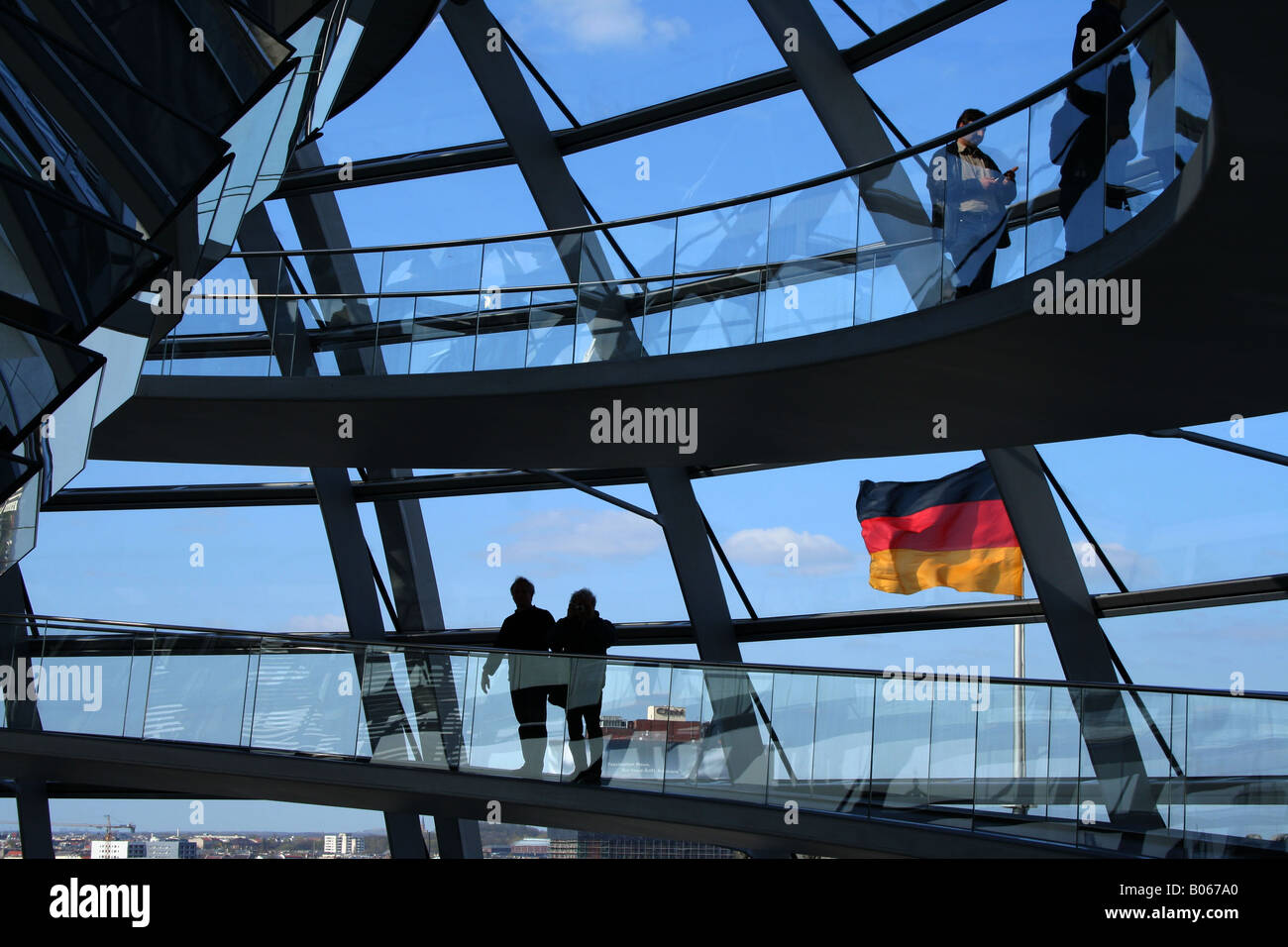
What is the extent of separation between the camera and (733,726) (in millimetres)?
12609

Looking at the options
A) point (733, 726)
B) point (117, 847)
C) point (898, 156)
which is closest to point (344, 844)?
point (117, 847)

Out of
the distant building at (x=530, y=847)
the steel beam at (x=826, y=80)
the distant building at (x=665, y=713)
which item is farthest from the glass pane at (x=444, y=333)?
the distant building at (x=530, y=847)

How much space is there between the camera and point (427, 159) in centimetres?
1895

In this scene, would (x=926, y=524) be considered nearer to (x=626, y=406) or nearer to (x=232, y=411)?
(x=626, y=406)

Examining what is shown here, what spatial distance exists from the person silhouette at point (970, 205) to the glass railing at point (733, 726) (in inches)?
144

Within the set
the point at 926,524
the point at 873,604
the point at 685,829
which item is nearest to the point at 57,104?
the point at 685,829

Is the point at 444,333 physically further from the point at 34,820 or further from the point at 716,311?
the point at 34,820

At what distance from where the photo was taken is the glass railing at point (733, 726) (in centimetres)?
988

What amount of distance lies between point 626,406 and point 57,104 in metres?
8.88

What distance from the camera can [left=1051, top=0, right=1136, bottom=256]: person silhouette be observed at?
831 centimetres

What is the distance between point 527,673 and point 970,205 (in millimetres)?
6442

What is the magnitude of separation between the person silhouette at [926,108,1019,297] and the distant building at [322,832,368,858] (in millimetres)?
13986

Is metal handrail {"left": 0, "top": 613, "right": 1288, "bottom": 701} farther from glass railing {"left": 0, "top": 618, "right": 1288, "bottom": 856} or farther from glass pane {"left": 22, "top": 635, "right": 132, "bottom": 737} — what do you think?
glass pane {"left": 22, "top": 635, "right": 132, "bottom": 737}
